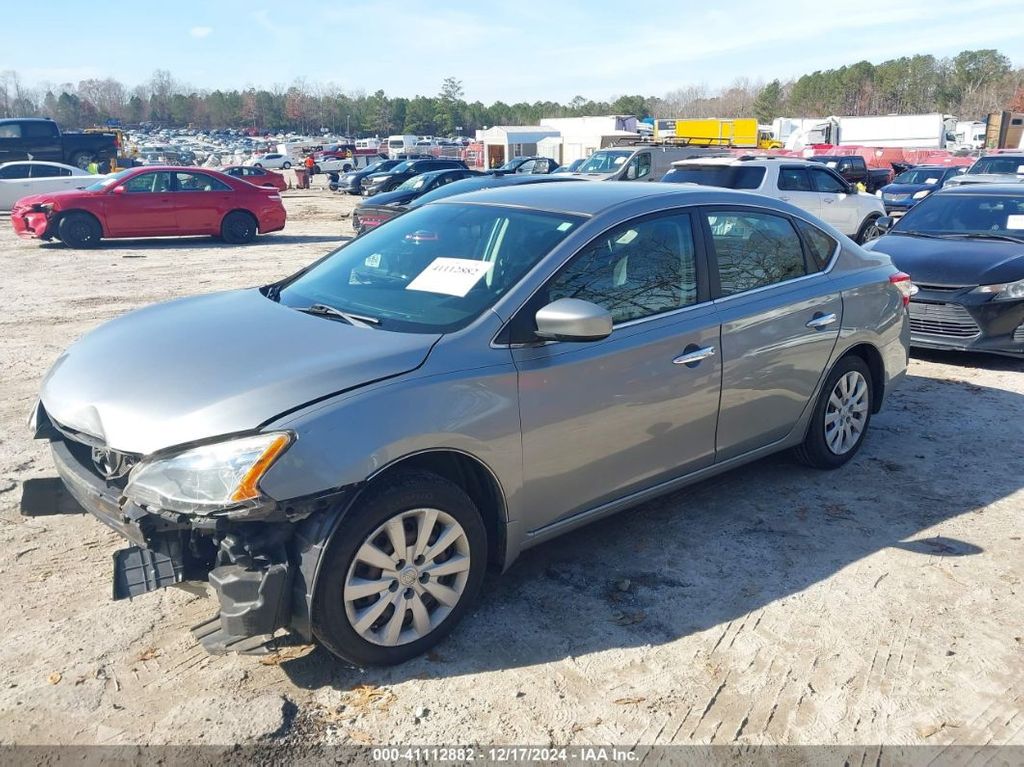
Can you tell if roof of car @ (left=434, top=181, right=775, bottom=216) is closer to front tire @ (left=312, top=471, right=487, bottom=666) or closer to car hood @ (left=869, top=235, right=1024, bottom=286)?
front tire @ (left=312, top=471, right=487, bottom=666)

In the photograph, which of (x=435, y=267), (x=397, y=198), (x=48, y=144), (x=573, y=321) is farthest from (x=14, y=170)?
(x=573, y=321)

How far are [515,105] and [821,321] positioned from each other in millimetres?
164471

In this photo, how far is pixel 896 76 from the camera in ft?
382

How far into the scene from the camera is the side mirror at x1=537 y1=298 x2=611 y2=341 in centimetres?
329

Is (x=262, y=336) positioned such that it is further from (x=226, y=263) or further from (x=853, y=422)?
(x=226, y=263)

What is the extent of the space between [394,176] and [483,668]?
25103mm

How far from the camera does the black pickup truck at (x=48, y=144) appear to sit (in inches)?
1131

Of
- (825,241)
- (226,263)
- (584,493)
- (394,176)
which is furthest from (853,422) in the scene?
(394,176)

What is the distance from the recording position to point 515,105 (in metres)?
160

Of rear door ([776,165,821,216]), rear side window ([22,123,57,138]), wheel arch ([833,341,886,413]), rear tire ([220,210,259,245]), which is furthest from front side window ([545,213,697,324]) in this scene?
rear side window ([22,123,57,138])

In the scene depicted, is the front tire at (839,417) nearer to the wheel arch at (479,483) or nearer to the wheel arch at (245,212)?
the wheel arch at (479,483)

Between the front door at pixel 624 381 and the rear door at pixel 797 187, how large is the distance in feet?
35.5

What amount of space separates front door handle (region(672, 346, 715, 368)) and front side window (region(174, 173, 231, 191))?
1455 centimetres

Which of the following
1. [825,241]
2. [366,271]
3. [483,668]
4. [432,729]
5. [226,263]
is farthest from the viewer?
[226,263]
